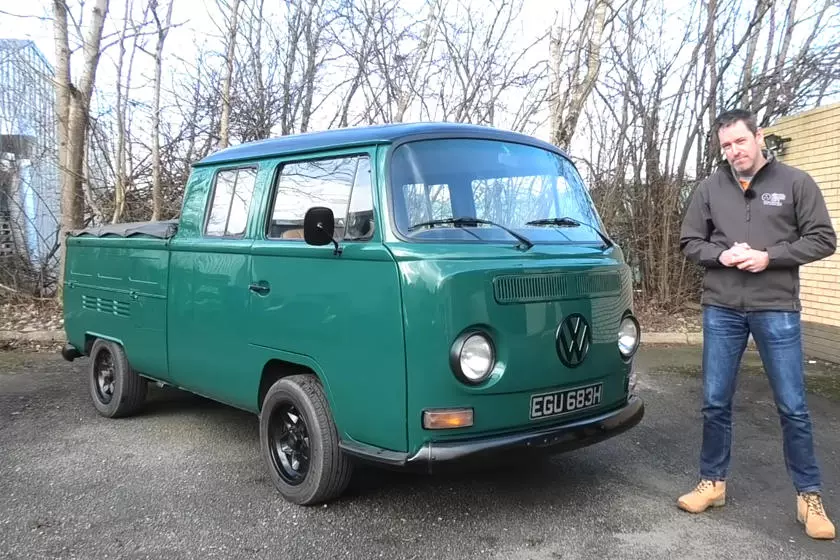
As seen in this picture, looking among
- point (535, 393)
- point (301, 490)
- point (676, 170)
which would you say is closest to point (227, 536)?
point (301, 490)

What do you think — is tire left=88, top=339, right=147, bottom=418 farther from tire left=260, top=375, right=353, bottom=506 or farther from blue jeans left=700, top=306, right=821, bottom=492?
blue jeans left=700, top=306, right=821, bottom=492

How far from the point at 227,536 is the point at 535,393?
171 centimetres

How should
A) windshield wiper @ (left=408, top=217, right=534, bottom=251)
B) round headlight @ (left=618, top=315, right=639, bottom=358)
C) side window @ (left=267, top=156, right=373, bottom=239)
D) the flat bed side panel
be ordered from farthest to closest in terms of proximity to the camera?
the flat bed side panel, round headlight @ (left=618, top=315, right=639, bottom=358), side window @ (left=267, top=156, right=373, bottom=239), windshield wiper @ (left=408, top=217, right=534, bottom=251)

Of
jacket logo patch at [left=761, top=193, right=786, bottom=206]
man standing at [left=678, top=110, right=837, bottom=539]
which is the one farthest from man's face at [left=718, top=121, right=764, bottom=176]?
jacket logo patch at [left=761, top=193, right=786, bottom=206]

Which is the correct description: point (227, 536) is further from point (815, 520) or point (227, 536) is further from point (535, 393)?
point (815, 520)

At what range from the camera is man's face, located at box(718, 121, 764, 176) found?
3.32 metres

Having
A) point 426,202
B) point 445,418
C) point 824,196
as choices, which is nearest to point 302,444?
point 445,418

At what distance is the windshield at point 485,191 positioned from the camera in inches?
133

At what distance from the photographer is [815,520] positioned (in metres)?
3.30

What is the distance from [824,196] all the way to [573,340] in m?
6.81

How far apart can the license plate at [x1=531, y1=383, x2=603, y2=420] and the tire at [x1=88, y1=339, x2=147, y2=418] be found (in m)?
3.48

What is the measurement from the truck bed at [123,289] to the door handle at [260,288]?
110 cm

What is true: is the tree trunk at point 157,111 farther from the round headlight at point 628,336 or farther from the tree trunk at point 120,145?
the round headlight at point 628,336

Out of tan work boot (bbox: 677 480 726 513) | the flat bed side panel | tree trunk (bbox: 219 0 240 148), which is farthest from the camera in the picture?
tree trunk (bbox: 219 0 240 148)
